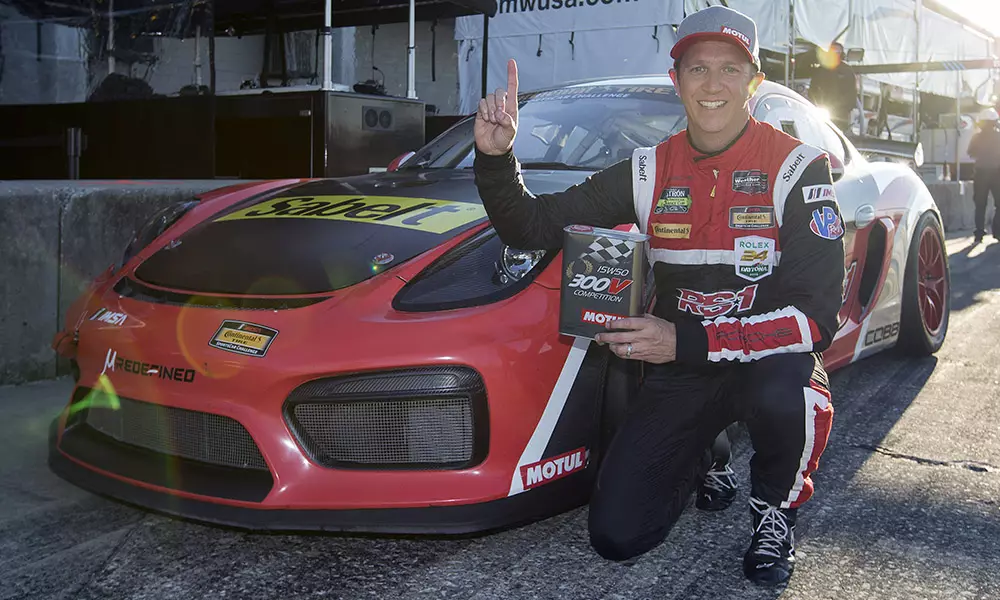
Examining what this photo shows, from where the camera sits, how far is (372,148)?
8.21m

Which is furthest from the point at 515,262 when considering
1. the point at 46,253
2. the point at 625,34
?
the point at 625,34

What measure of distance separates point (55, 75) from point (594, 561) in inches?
307

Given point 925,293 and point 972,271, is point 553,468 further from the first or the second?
point 972,271

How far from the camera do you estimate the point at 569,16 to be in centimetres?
1239

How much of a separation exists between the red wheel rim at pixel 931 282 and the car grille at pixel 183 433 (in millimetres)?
3347

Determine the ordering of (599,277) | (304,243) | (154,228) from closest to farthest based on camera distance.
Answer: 1. (599,277)
2. (304,243)
3. (154,228)

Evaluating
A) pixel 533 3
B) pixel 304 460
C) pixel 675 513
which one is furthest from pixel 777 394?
pixel 533 3

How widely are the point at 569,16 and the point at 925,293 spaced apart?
8618 mm

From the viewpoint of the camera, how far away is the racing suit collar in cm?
254

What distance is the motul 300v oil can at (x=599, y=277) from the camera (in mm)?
2225

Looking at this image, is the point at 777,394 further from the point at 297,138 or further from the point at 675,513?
the point at 297,138

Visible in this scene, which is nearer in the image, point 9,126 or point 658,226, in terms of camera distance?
point 658,226

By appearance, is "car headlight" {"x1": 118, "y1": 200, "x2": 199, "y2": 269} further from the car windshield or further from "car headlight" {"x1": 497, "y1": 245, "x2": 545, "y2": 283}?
"car headlight" {"x1": 497, "y1": 245, "x2": 545, "y2": 283}

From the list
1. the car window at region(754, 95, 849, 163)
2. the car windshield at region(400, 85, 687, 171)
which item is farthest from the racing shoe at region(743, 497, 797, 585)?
the car window at region(754, 95, 849, 163)
